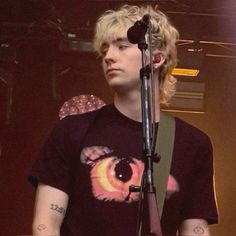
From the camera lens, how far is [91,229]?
1848 millimetres

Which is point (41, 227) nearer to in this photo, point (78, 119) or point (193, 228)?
point (78, 119)

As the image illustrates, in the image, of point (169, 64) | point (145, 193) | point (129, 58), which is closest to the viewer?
point (145, 193)

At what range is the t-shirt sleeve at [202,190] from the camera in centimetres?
197

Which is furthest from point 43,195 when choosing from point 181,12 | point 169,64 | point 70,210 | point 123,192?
point 181,12

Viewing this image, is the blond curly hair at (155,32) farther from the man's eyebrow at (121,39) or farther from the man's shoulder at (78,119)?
the man's shoulder at (78,119)

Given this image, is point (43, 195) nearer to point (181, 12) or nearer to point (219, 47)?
point (181, 12)

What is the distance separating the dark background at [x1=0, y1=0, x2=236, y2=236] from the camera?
14.8 ft

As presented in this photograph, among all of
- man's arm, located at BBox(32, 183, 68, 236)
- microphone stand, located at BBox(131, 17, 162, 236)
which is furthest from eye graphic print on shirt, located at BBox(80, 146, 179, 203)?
microphone stand, located at BBox(131, 17, 162, 236)

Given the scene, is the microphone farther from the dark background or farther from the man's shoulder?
the dark background

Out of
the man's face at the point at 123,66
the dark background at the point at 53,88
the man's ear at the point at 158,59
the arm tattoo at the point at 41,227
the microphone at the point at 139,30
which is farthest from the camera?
the dark background at the point at 53,88

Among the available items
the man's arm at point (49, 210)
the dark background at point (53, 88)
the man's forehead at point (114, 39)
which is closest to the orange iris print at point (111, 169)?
the man's arm at point (49, 210)

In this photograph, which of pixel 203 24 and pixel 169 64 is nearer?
pixel 169 64

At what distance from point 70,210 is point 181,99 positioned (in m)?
3.14

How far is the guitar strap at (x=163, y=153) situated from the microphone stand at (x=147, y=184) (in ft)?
1.15
